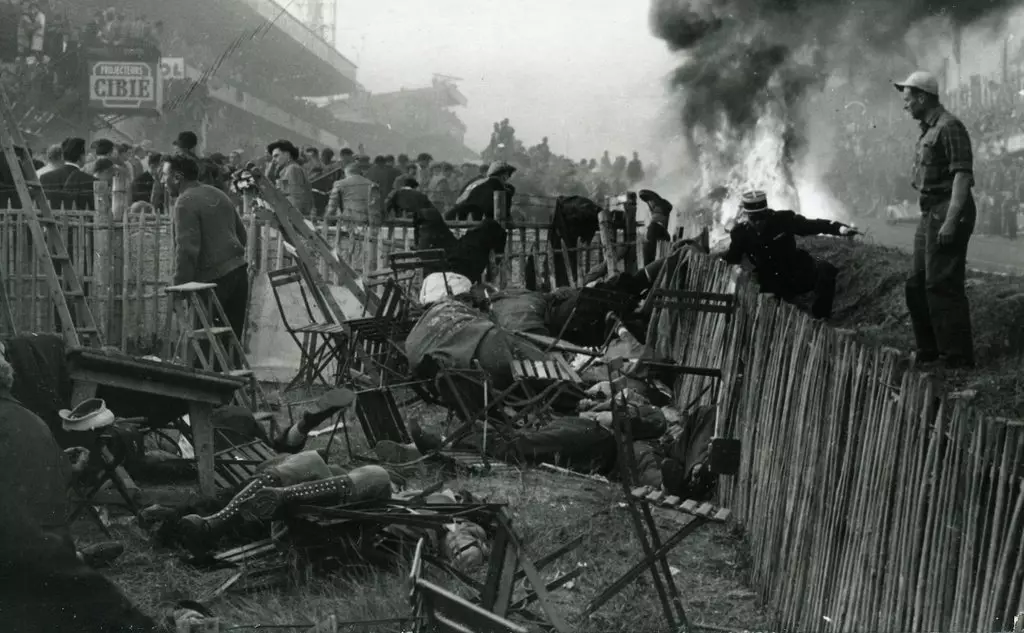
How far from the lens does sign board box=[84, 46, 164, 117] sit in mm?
22047

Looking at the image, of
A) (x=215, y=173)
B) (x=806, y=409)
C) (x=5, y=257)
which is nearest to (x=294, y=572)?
(x=806, y=409)

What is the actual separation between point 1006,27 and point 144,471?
60.7ft

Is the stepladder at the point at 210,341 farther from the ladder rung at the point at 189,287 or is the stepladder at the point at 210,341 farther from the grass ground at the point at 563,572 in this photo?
the grass ground at the point at 563,572

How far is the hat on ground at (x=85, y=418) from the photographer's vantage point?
5.68 meters

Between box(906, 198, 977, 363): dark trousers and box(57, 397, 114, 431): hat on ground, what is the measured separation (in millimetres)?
4770

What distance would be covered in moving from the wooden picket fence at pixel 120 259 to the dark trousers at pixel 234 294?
1888 millimetres

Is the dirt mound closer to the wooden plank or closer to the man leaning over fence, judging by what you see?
the wooden plank

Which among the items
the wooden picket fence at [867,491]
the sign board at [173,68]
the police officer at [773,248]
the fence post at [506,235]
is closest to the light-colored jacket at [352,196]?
the fence post at [506,235]

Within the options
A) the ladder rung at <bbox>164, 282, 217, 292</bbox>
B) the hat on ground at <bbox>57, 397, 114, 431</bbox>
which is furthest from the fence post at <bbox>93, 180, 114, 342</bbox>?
the hat on ground at <bbox>57, 397, 114, 431</bbox>

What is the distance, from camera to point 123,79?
880 inches

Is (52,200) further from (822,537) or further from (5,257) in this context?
(822,537)

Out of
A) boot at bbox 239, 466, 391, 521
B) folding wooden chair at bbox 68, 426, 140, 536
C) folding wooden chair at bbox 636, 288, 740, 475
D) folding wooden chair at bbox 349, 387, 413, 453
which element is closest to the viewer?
boot at bbox 239, 466, 391, 521

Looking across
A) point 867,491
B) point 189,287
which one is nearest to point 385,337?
point 189,287

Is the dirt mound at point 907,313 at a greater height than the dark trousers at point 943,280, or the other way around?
the dark trousers at point 943,280
